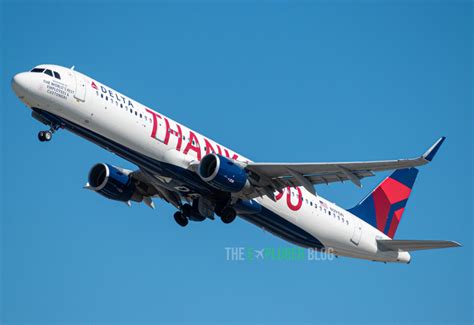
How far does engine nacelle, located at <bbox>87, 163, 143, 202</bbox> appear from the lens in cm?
4091

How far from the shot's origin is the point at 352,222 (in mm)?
43000

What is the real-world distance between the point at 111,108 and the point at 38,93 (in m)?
3.07

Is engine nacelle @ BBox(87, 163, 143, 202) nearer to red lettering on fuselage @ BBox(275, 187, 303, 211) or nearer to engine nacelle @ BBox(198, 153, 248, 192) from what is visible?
engine nacelle @ BBox(198, 153, 248, 192)

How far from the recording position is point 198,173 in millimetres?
35969

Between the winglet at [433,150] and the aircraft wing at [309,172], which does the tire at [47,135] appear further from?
the winglet at [433,150]

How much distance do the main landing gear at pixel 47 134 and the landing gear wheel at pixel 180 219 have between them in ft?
28.8

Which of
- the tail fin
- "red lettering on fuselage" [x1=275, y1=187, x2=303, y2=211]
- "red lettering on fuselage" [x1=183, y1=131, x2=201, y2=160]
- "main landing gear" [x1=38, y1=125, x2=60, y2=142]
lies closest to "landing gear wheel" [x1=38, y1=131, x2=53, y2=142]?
"main landing gear" [x1=38, y1=125, x2=60, y2=142]

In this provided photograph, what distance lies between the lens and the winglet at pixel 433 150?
31.9 m

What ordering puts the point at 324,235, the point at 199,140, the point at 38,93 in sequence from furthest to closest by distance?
the point at 324,235 → the point at 199,140 → the point at 38,93

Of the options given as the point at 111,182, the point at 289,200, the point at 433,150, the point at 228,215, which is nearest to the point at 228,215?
the point at 228,215

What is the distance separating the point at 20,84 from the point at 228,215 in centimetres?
1092

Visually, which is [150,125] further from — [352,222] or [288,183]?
[352,222]

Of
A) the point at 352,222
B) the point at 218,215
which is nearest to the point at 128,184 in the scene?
the point at 218,215

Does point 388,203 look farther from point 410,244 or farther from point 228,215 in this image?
point 228,215
